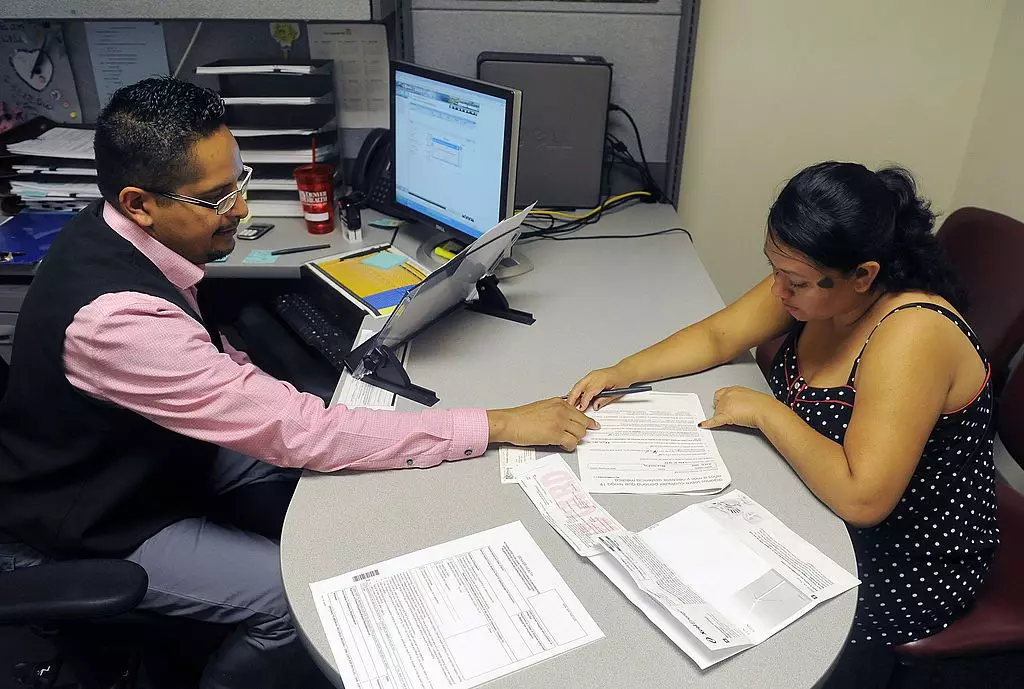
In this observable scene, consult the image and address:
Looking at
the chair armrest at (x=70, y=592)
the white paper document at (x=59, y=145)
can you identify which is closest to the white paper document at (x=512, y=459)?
the chair armrest at (x=70, y=592)

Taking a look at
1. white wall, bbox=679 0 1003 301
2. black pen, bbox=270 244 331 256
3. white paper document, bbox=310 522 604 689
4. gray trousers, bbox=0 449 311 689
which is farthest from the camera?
white wall, bbox=679 0 1003 301

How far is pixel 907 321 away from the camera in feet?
3.51

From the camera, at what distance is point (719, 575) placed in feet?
3.04

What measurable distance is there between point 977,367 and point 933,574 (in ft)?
1.12

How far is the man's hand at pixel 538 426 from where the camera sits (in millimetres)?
1153

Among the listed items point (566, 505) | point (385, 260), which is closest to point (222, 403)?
point (566, 505)

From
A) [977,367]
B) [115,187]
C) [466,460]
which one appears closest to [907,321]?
[977,367]

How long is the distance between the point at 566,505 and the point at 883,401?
1.49 feet

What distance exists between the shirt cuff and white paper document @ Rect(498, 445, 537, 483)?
1.3 inches

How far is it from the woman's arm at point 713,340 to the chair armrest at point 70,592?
0.80 m

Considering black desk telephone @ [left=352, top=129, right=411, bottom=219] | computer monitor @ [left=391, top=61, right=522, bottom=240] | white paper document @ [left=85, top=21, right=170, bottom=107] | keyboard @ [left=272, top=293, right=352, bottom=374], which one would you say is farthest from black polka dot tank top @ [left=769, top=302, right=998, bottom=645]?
white paper document @ [left=85, top=21, right=170, bottom=107]

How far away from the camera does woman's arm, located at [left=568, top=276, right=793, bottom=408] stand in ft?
4.43

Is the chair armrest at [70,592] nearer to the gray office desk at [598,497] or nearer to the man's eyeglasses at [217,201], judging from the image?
the gray office desk at [598,497]

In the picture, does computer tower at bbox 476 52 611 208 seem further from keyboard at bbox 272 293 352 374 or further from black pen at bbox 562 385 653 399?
black pen at bbox 562 385 653 399
